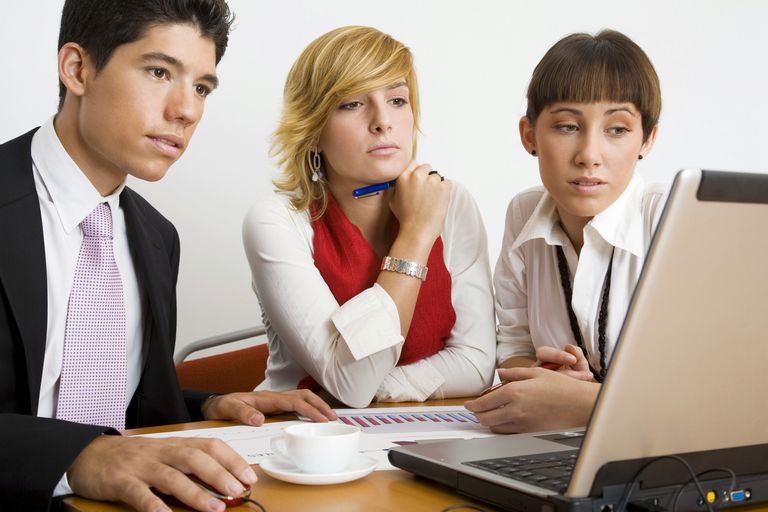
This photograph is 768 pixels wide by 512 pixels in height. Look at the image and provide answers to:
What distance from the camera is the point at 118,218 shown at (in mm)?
1669

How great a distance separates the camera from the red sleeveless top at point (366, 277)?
1.86 m

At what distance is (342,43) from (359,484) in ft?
4.10

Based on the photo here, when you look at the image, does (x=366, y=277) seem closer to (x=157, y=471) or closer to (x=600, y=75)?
(x=600, y=75)

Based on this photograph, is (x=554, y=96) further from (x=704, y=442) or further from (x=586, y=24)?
(x=586, y=24)

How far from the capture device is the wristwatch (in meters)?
1.79

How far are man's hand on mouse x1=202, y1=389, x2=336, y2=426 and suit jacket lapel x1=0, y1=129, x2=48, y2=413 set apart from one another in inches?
12.1

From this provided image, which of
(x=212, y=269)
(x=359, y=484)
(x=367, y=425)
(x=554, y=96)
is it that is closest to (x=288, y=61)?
(x=212, y=269)

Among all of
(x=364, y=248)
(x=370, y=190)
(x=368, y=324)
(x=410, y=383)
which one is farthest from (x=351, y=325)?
(x=370, y=190)

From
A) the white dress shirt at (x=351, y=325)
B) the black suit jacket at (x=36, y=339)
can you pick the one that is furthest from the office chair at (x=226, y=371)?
the black suit jacket at (x=36, y=339)

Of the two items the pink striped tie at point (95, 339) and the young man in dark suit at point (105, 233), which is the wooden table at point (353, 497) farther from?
the pink striped tie at point (95, 339)

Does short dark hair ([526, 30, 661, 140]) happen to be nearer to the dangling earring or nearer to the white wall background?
the dangling earring

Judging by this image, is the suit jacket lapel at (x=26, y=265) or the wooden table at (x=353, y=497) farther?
the suit jacket lapel at (x=26, y=265)

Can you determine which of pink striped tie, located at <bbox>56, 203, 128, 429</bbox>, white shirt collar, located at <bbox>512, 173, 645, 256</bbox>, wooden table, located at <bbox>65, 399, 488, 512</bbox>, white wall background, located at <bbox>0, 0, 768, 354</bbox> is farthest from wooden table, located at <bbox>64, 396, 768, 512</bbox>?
white wall background, located at <bbox>0, 0, 768, 354</bbox>

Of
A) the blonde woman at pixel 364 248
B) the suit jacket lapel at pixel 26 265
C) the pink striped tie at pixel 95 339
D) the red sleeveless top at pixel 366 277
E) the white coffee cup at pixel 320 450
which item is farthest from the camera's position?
the red sleeveless top at pixel 366 277
